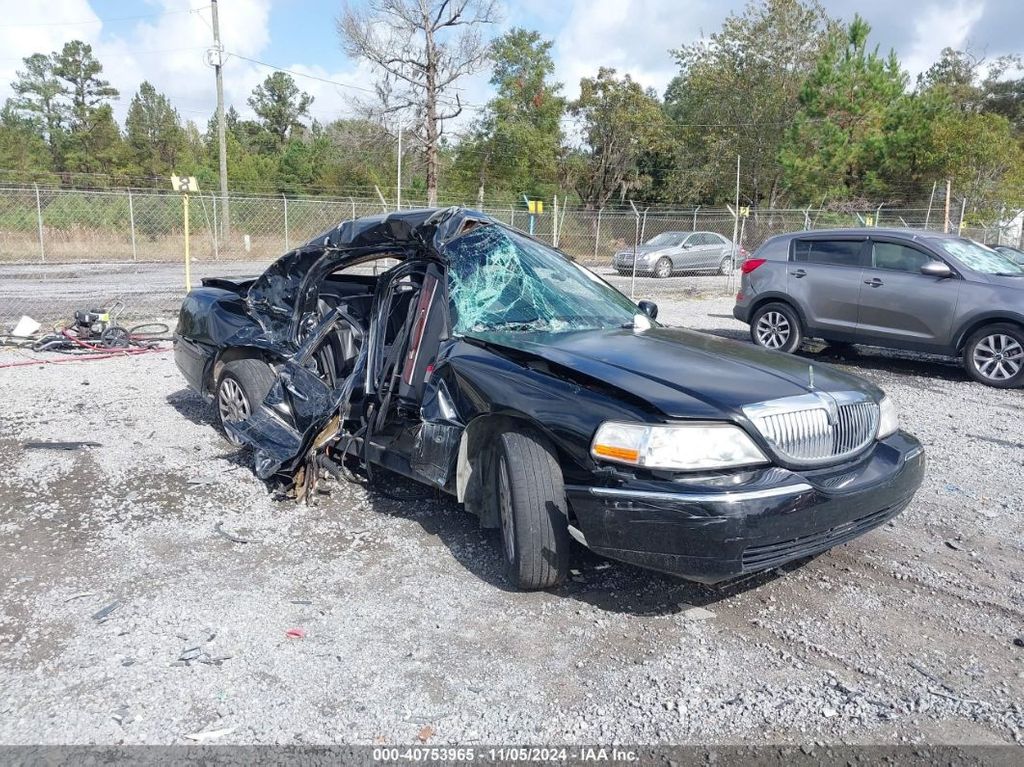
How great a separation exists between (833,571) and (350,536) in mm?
2496

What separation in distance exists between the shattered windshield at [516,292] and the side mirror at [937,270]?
546 centimetres

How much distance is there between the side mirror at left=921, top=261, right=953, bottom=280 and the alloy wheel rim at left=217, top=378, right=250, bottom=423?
740cm

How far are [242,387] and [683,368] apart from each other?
3.20 m

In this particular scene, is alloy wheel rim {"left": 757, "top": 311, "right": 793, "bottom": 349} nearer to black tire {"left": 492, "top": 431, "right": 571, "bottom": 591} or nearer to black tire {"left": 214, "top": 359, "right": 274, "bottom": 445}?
black tire {"left": 214, "top": 359, "right": 274, "bottom": 445}

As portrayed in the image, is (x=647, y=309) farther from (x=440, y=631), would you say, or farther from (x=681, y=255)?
(x=681, y=255)

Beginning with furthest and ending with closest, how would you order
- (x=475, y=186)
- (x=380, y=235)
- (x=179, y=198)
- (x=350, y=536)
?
(x=475, y=186) → (x=179, y=198) → (x=380, y=235) → (x=350, y=536)

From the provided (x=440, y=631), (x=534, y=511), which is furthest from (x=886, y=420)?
(x=440, y=631)

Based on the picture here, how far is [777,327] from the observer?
10.1 m

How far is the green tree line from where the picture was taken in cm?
3159

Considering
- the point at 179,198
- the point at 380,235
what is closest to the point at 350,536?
the point at 380,235

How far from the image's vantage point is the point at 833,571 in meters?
3.84

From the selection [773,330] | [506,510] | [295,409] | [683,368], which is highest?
[683,368]

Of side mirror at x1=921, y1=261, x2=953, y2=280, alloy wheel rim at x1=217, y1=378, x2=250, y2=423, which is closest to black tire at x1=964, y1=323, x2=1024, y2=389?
side mirror at x1=921, y1=261, x2=953, y2=280

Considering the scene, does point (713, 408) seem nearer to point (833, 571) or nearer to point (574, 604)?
point (574, 604)
